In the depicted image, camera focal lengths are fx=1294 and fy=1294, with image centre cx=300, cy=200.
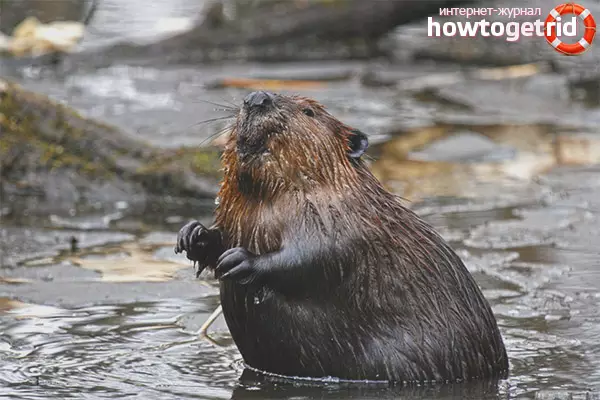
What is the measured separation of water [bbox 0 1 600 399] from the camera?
4742mm

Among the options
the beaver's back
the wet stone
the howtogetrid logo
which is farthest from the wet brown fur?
the wet stone

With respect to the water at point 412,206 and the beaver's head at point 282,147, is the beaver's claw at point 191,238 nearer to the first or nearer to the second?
the beaver's head at point 282,147

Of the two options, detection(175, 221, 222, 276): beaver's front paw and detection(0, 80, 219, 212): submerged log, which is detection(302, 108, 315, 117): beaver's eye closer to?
detection(175, 221, 222, 276): beaver's front paw

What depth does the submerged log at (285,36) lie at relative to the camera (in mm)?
14945

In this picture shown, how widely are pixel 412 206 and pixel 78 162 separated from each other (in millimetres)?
2182

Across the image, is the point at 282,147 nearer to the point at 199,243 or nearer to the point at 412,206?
the point at 199,243

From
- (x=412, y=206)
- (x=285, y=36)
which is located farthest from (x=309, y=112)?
(x=285, y=36)

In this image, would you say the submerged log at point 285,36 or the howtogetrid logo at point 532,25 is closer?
the howtogetrid logo at point 532,25

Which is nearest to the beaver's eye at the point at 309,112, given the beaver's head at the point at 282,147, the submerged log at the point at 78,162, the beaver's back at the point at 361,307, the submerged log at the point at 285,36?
the beaver's head at the point at 282,147

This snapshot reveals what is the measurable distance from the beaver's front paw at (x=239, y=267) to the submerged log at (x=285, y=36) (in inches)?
416

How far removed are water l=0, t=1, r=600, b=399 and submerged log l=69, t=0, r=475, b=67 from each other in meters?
1.56

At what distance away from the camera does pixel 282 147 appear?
4.73 metres

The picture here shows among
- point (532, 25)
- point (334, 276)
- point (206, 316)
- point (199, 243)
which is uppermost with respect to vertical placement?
point (532, 25)

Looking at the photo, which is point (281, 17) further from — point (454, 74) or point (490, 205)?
point (490, 205)
